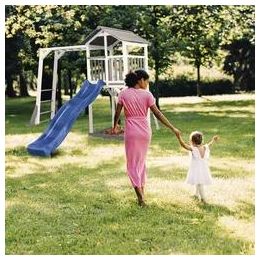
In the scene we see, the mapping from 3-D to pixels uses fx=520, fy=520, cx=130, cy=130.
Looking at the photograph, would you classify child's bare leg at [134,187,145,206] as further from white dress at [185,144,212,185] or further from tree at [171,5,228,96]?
tree at [171,5,228,96]

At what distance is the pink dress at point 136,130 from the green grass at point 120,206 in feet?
1.70

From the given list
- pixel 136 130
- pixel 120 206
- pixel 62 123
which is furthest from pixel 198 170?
pixel 62 123

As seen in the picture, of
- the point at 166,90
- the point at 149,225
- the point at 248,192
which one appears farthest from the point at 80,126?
the point at 166,90

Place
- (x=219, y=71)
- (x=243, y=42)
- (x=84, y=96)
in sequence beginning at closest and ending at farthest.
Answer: (x=84, y=96), (x=243, y=42), (x=219, y=71)

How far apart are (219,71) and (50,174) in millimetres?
34433

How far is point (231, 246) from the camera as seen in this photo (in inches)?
218

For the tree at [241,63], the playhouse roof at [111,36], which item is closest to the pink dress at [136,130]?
the playhouse roof at [111,36]

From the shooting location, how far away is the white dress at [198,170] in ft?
24.4

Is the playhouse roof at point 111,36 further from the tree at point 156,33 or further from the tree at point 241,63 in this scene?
the tree at point 241,63

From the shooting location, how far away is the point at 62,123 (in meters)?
13.6

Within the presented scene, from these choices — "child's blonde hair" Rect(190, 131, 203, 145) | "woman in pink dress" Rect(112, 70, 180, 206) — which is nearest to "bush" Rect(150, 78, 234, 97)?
"child's blonde hair" Rect(190, 131, 203, 145)

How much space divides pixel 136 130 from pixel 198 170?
43.9 inches

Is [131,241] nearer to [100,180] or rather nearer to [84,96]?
[100,180]

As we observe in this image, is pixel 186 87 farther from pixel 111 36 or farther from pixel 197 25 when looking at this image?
pixel 111 36
